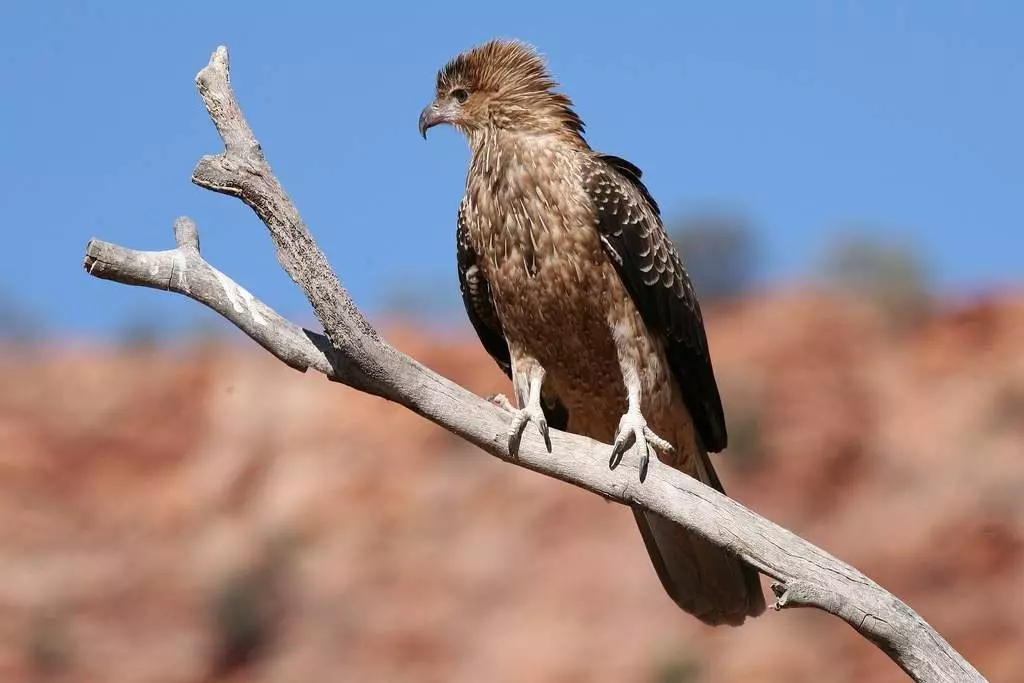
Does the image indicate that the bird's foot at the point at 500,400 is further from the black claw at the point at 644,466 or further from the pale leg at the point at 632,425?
the black claw at the point at 644,466

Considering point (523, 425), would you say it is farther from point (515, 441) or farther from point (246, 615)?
point (246, 615)

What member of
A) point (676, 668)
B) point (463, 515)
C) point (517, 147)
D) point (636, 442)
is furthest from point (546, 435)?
point (463, 515)

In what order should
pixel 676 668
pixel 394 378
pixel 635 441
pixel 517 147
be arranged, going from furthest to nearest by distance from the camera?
pixel 676 668 → pixel 517 147 → pixel 635 441 → pixel 394 378

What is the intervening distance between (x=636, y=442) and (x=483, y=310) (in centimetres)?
157

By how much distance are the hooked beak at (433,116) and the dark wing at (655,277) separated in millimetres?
920

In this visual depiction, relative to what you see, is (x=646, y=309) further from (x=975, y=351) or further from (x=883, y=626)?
(x=975, y=351)

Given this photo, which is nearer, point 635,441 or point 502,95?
point 635,441

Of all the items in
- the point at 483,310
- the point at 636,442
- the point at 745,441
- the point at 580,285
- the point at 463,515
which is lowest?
the point at 636,442

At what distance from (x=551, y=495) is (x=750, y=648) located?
4383 mm

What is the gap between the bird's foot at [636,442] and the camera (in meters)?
6.58

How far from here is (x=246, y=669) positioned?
906 inches

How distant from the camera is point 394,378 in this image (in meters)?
6.21

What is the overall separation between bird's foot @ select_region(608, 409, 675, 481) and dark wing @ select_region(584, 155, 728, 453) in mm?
791

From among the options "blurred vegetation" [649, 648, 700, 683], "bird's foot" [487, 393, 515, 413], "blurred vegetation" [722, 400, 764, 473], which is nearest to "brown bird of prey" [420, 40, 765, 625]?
"bird's foot" [487, 393, 515, 413]
